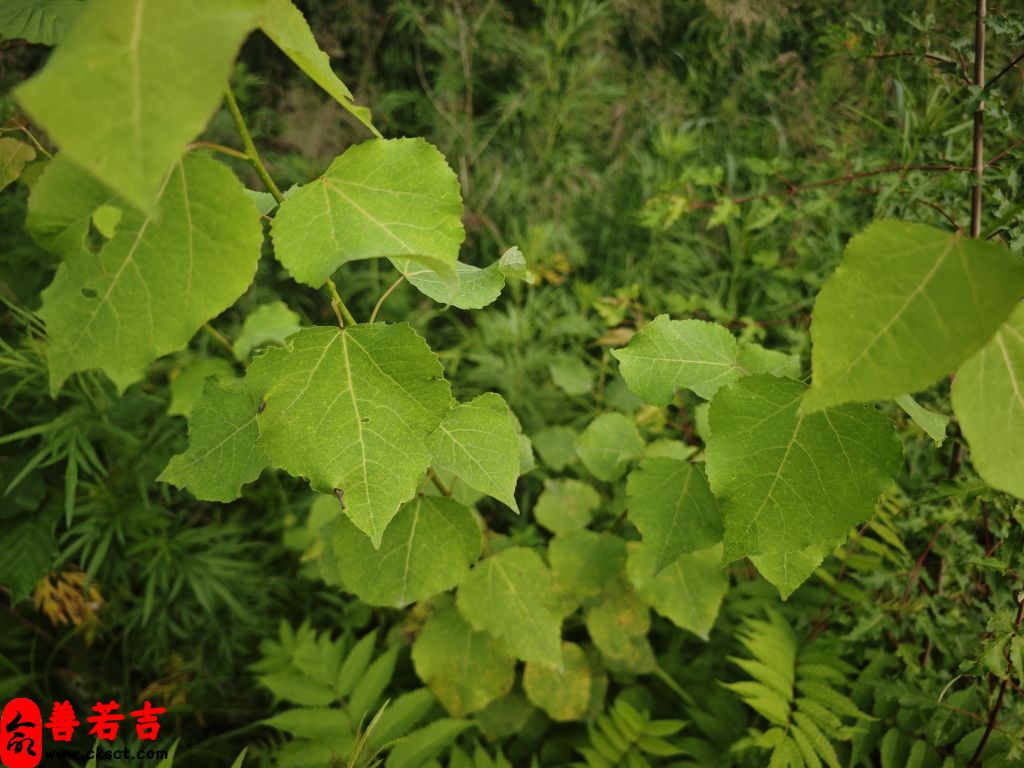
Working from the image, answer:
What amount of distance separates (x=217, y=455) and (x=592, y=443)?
0.69m

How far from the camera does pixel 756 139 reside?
2525 millimetres

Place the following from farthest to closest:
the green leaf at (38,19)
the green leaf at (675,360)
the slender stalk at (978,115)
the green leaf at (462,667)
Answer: the green leaf at (462,667) < the slender stalk at (978,115) < the green leaf at (675,360) < the green leaf at (38,19)

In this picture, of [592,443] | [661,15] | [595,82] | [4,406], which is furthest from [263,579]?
[661,15]

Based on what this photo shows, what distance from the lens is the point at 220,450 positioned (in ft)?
2.40

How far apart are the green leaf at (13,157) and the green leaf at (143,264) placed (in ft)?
1.14

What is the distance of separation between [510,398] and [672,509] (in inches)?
47.5

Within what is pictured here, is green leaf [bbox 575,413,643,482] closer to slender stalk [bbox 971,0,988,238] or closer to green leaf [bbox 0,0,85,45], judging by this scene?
slender stalk [bbox 971,0,988,238]

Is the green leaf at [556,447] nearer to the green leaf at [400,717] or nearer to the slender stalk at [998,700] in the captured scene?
the green leaf at [400,717]

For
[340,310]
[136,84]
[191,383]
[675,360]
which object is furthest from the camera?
[191,383]

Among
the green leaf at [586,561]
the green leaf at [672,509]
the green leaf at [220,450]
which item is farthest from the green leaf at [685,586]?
the green leaf at [220,450]

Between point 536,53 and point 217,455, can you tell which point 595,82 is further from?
point 217,455

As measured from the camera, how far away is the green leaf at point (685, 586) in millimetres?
993

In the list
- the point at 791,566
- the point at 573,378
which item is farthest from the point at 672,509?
the point at 573,378

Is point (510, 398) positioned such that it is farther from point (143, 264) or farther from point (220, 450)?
point (143, 264)
